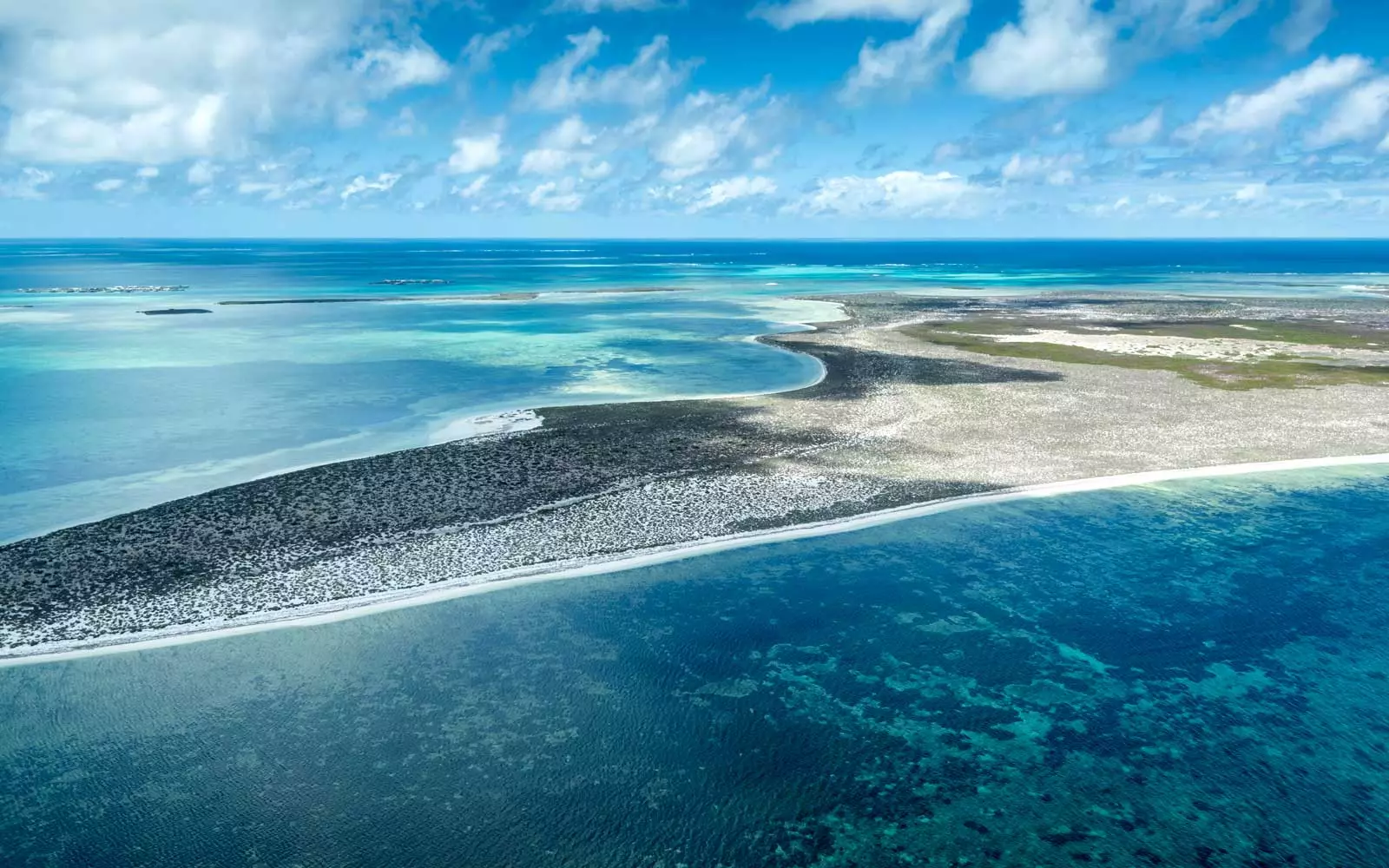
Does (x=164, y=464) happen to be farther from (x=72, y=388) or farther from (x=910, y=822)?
(x=910, y=822)

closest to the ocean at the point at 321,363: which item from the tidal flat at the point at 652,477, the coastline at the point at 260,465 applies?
the coastline at the point at 260,465

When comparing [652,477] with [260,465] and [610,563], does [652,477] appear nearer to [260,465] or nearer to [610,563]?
[610,563]

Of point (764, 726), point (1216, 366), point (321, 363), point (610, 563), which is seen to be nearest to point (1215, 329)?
point (1216, 366)

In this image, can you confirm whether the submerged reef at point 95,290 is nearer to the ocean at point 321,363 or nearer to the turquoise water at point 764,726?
the ocean at point 321,363

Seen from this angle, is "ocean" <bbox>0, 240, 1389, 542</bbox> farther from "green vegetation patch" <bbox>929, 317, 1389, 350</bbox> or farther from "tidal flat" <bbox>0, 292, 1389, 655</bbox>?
"green vegetation patch" <bbox>929, 317, 1389, 350</bbox>

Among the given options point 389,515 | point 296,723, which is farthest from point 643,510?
point 296,723

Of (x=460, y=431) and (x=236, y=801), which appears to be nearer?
(x=236, y=801)

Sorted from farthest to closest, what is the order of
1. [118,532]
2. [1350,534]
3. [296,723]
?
[1350,534] < [118,532] < [296,723]

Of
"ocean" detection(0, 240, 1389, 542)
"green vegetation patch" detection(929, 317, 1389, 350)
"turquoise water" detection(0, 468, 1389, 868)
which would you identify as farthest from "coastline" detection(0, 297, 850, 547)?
"green vegetation patch" detection(929, 317, 1389, 350)
